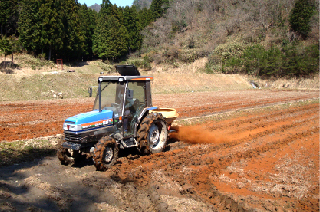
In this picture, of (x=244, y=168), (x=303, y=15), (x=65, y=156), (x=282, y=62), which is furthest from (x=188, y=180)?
(x=303, y=15)

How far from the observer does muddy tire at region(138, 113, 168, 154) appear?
7520 mm

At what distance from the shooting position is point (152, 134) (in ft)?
27.1

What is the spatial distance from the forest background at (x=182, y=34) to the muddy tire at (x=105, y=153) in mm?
27610

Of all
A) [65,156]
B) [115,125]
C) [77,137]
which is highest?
[115,125]

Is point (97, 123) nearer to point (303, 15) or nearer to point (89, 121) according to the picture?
point (89, 121)

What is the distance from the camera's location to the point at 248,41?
55.2 meters

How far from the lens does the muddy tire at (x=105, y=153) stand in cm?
633

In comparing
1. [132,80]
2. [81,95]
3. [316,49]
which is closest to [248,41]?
[316,49]

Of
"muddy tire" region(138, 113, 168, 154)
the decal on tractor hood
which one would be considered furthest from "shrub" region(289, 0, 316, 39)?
the decal on tractor hood

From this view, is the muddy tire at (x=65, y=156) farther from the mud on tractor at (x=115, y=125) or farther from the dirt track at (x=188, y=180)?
the dirt track at (x=188, y=180)

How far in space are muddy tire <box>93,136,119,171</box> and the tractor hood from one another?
455 mm

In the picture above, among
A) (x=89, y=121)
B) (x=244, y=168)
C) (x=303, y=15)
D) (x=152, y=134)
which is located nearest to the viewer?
(x=89, y=121)

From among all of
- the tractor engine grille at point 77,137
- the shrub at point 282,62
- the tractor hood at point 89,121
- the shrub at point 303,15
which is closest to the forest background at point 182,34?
the shrub at point 282,62

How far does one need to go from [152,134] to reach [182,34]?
189ft
